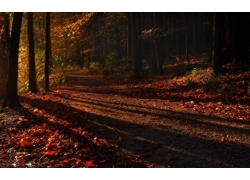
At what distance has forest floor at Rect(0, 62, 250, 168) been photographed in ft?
18.1

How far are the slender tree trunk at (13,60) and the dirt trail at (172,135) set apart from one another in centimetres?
267

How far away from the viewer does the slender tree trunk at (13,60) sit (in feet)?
34.6

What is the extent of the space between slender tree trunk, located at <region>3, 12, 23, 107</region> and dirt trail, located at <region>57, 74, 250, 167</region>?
8.77 ft

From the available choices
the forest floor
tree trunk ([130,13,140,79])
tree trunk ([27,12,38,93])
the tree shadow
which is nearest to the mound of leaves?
the forest floor

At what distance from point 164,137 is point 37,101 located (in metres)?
7.49

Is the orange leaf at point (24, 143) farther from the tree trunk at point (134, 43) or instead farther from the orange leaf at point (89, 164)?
the tree trunk at point (134, 43)

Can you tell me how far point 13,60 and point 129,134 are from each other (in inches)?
244

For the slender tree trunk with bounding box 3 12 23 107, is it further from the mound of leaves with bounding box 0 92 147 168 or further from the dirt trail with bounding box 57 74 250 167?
the dirt trail with bounding box 57 74 250 167

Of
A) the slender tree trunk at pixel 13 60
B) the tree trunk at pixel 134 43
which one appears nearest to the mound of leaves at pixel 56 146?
the slender tree trunk at pixel 13 60

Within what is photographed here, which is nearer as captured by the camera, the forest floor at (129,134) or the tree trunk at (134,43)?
the forest floor at (129,134)

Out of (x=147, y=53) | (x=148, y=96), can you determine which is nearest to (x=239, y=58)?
(x=148, y=96)

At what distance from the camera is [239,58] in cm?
1305

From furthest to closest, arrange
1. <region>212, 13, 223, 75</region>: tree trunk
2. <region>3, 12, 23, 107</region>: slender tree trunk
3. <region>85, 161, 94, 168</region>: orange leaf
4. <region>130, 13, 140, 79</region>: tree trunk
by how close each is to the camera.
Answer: <region>130, 13, 140, 79</region>: tree trunk < <region>212, 13, 223, 75</region>: tree trunk < <region>3, 12, 23, 107</region>: slender tree trunk < <region>85, 161, 94, 168</region>: orange leaf

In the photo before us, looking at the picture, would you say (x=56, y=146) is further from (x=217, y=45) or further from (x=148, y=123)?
(x=217, y=45)
